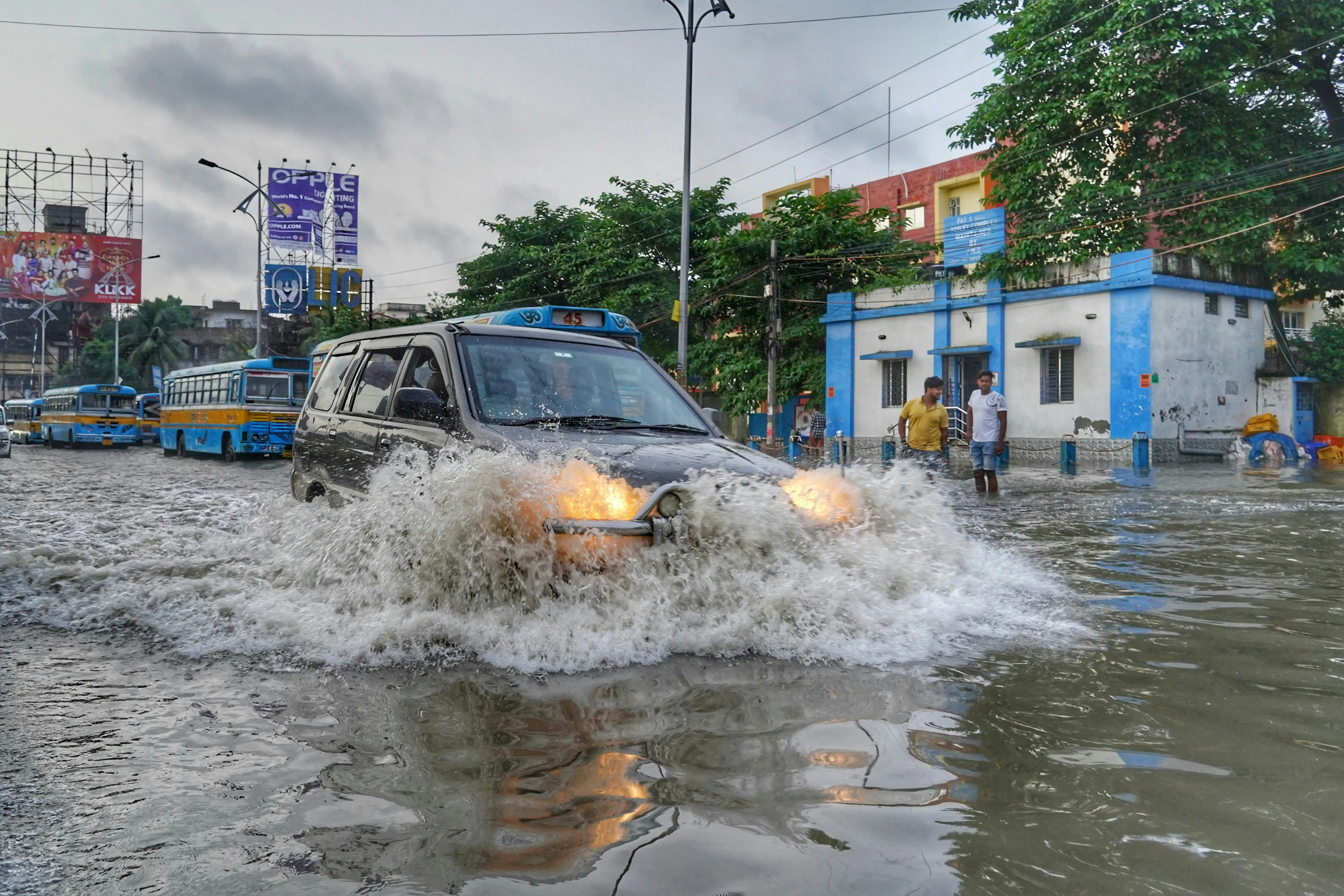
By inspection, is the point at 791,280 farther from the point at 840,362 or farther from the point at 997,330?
the point at 997,330

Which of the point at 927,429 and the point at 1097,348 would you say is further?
the point at 1097,348

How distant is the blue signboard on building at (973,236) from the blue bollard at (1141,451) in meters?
7.17

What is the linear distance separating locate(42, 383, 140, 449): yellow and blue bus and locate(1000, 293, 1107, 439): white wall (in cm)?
3167

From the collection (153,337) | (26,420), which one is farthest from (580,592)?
(153,337)

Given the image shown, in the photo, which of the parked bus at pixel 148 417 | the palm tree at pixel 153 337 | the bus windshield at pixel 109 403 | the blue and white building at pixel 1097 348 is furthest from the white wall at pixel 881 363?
the palm tree at pixel 153 337

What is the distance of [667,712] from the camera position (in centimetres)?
345

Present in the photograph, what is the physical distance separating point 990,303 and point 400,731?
2633cm

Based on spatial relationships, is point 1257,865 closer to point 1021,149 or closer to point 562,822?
point 562,822

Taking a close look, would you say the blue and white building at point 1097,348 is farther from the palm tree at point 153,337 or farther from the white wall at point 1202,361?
the palm tree at point 153,337

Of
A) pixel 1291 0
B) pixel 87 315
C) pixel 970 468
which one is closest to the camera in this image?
pixel 970 468

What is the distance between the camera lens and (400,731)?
3.24m

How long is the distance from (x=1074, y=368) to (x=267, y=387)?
21185 millimetres

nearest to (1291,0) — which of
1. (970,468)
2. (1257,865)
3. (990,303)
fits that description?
(990,303)

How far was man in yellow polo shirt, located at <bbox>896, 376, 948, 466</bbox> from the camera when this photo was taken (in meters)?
12.1
